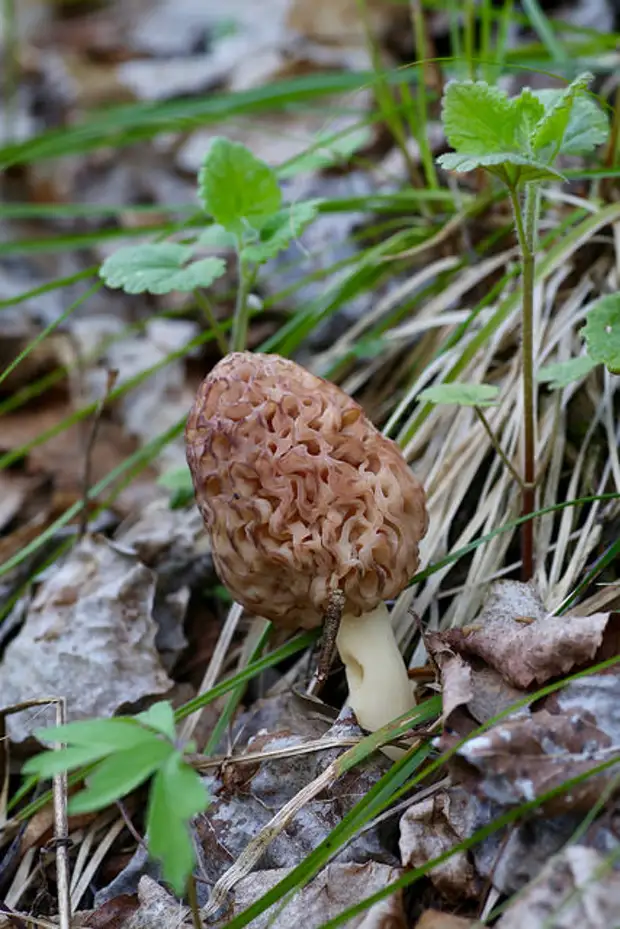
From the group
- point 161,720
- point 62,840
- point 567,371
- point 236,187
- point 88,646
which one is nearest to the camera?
point 161,720

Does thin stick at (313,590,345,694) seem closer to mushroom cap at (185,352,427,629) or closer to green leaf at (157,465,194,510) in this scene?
mushroom cap at (185,352,427,629)

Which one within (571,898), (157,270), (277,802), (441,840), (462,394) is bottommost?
(277,802)

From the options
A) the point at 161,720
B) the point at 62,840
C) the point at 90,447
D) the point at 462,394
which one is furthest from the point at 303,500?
the point at 90,447

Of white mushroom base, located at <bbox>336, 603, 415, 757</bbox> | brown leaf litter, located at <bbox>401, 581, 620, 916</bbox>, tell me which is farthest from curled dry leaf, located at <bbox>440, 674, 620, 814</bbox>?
white mushroom base, located at <bbox>336, 603, 415, 757</bbox>

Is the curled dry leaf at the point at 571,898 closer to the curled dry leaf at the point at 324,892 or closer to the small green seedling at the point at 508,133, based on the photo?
the curled dry leaf at the point at 324,892

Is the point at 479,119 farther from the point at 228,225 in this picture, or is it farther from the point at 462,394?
the point at 228,225

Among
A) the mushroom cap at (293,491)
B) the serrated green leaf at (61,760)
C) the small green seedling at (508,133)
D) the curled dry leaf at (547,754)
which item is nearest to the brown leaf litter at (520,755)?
the curled dry leaf at (547,754)

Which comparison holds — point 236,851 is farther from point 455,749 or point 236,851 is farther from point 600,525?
point 600,525
